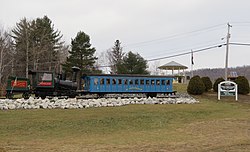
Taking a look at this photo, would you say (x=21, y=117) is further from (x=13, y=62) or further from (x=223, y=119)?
(x=13, y=62)

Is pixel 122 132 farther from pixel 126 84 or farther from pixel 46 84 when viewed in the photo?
pixel 126 84

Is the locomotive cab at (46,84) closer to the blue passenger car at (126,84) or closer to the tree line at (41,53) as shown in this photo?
the blue passenger car at (126,84)

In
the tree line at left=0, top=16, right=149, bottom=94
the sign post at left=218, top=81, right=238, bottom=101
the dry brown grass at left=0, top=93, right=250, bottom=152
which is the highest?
the tree line at left=0, top=16, right=149, bottom=94

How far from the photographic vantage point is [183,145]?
7.34 metres

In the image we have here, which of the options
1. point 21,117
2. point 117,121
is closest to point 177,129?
point 117,121

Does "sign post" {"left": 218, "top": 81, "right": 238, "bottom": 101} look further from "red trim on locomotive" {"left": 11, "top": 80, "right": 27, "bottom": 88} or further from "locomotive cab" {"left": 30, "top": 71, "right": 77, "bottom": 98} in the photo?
"red trim on locomotive" {"left": 11, "top": 80, "right": 27, "bottom": 88}

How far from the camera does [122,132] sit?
30.7 ft

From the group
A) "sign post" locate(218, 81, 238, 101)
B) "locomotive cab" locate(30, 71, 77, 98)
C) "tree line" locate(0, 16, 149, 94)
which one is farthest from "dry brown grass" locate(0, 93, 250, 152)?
"tree line" locate(0, 16, 149, 94)

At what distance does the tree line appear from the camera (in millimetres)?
38250

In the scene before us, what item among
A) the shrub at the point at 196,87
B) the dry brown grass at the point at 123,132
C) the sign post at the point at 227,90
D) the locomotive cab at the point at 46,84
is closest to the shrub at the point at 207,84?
the shrub at the point at 196,87

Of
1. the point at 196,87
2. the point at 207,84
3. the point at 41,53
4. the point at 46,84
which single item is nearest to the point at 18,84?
the point at 46,84

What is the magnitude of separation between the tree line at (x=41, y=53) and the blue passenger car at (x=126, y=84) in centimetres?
1297

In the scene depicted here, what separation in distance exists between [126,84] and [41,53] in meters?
23.6

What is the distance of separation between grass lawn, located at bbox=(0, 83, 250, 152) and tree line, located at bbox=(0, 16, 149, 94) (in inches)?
995
